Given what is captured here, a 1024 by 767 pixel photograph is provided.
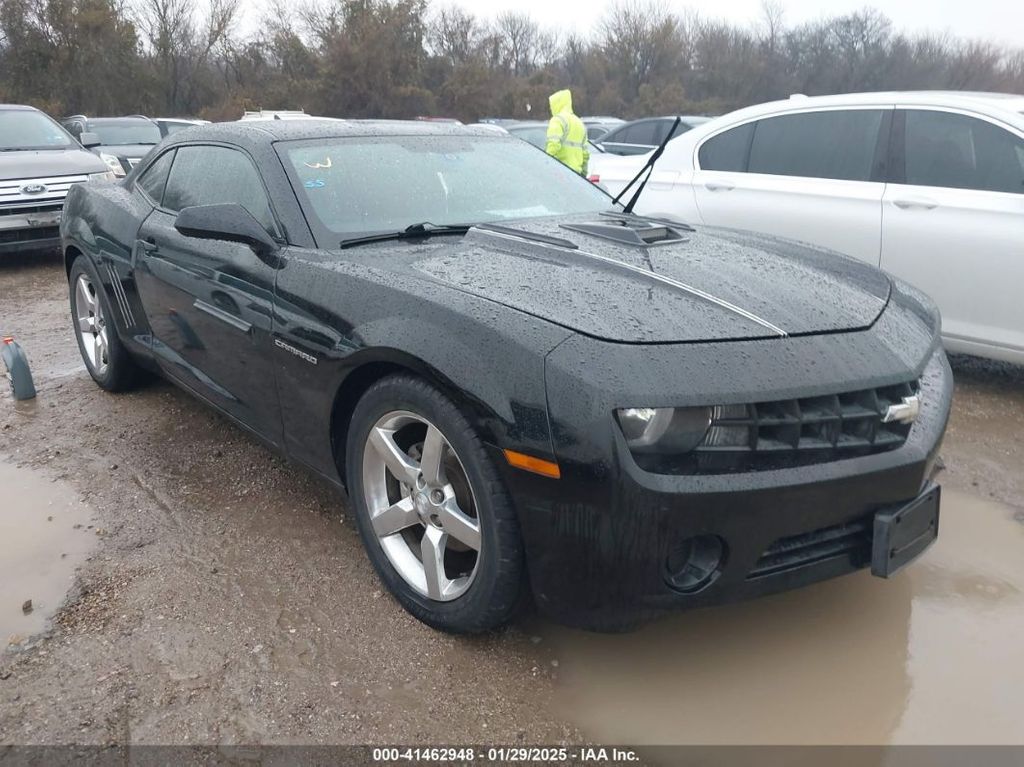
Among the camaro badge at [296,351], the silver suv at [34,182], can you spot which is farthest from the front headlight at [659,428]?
the silver suv at [34,182]

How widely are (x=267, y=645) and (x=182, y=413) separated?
225cm

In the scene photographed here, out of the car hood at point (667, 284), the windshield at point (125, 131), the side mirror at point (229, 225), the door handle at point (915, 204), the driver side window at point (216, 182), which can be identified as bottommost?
the car hood at point (667, 284)

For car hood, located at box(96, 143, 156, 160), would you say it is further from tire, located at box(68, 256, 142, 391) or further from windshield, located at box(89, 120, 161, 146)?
tire, located at box(68, 256, 142, 391)

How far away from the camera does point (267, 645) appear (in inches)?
99.7

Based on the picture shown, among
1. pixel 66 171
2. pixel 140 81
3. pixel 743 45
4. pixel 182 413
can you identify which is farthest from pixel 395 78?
pixel 182 413

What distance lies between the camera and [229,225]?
115 inches

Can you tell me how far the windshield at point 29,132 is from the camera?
901 centimetres

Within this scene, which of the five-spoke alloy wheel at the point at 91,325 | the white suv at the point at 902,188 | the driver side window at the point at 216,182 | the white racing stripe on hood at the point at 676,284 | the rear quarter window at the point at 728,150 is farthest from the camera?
the rear quarter window at the point at 728,150

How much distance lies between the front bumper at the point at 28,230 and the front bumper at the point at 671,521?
7.85 meters

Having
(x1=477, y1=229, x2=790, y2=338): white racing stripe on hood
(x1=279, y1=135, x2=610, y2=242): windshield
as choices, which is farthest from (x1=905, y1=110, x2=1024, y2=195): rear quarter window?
(x1=477, y1=229, x2=790, y2=338): white racing stripe on hood

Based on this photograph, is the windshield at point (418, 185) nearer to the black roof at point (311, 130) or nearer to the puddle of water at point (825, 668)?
the black roof at point (311, 130)

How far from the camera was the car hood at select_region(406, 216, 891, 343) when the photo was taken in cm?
221

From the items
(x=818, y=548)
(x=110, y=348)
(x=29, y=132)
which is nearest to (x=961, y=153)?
(x=818, y=548)

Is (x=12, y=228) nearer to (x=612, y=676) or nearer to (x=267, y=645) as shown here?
(x=267, y=645)
